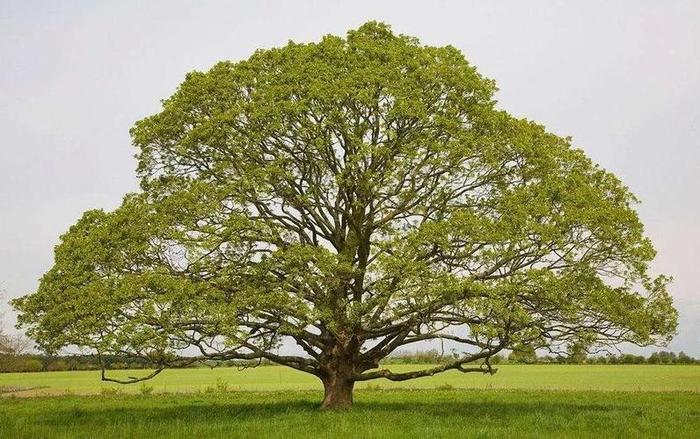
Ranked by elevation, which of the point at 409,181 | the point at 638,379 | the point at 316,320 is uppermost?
the point at 409,181

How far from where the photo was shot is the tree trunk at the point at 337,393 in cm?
2511

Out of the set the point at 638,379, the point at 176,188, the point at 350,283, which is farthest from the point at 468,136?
the point at 638,379

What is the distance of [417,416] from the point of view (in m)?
22.1

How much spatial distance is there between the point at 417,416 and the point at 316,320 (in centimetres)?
461

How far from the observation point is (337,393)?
25.2 m

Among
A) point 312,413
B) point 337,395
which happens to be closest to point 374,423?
point 312,413

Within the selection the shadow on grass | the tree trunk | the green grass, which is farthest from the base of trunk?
the green grass

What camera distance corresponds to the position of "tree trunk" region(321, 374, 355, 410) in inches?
989

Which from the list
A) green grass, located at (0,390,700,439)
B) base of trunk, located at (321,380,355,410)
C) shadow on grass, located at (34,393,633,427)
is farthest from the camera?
base of trunk, located at (321,380,355,410)

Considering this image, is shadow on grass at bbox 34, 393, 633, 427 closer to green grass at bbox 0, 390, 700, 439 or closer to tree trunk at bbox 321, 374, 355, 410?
green grass at bbox 0, 390, 700, 439

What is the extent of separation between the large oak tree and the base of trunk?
8 centimetres

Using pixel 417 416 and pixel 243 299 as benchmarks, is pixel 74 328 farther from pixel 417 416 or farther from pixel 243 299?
pixel 417 416

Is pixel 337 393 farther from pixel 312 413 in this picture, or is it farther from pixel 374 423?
pixel 374 423

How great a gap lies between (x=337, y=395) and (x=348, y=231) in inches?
244
